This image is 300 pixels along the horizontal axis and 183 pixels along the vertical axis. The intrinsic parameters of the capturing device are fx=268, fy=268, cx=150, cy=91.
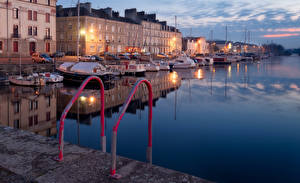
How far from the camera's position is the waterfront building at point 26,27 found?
4128 cm

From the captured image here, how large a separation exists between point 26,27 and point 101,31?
22.0 m

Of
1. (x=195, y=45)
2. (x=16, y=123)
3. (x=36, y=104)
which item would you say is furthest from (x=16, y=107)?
(x=195, y=45)

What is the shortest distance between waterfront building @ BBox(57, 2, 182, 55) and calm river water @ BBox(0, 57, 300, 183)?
30.7m

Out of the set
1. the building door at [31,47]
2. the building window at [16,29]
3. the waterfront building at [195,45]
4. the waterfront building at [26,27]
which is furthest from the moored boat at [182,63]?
the waterfront building at [195,45]

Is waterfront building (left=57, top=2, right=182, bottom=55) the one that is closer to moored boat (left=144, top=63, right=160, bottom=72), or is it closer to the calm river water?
moored boat (left=144, top=63, right=160, bottom=72)

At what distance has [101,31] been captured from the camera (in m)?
64.2

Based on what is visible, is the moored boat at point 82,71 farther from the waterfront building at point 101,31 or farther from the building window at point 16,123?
the waterfront building at point 101,31

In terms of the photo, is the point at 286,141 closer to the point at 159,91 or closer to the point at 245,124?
the point at 245,124

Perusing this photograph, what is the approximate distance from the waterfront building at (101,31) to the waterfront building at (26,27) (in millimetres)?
6316

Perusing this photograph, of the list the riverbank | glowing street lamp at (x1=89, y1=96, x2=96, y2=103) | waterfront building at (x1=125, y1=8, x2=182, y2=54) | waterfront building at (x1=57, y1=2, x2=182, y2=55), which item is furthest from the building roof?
the riverbank

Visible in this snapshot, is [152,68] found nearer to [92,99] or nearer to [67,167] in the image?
[92,99]

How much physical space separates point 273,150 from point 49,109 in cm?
1349

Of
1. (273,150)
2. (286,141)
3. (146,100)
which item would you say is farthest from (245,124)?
(146,100)

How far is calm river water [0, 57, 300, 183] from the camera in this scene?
376 inches
